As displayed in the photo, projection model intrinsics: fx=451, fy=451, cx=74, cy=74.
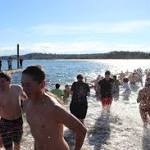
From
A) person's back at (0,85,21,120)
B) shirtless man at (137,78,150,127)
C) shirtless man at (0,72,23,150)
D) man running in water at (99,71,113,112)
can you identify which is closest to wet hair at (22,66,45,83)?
shirtless man at (0,72,23,150)

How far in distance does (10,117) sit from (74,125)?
329 cm

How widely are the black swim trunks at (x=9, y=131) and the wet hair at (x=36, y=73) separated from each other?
3196mm

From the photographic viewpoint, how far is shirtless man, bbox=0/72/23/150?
22.4ft

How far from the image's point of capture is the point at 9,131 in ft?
22.6

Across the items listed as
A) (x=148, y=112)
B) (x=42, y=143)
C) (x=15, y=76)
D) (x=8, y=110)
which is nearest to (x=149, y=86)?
(x=148, y=112)

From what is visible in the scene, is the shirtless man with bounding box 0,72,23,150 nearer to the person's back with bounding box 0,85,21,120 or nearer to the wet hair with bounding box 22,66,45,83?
the person's back with bounding box 0,85,21,120

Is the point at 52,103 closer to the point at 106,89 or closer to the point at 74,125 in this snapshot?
the point at 74,125

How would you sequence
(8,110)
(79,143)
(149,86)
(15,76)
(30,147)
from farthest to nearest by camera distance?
(15,76) → (149,86) → (30,147) → (8,110) → (79,143)

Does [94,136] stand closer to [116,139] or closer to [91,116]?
[116,139]

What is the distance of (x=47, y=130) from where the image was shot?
401 cm

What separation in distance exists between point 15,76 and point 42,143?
56397 millimetres

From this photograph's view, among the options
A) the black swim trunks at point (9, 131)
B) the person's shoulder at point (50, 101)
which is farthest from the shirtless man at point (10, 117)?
the person's shoulder at point (50, 101)

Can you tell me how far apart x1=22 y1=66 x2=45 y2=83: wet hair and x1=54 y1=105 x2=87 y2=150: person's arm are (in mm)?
315

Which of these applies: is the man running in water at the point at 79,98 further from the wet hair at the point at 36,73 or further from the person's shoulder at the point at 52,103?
the wet hair at the point at 36,73
